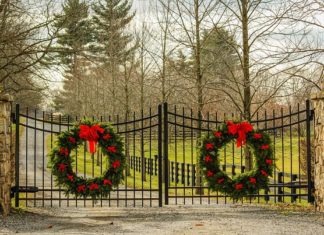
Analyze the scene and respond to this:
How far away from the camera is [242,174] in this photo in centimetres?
1007

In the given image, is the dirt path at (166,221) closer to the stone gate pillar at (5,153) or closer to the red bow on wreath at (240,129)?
the stone gate pillar at (5,153)

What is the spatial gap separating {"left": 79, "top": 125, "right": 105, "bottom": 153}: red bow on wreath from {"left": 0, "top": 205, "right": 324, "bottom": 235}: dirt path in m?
1.45

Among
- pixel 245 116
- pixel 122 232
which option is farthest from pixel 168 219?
pixel 245 116

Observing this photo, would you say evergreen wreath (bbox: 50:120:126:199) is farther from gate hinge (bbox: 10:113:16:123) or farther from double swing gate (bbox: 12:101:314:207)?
gate hinge (bbox: 10:113:16:123)

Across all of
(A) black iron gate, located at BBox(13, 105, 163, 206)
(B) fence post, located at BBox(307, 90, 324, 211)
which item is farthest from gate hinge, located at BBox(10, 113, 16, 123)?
(B) fence post, located at BBox(307, 90, 324, 211)

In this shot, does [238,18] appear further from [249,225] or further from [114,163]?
[249,225]

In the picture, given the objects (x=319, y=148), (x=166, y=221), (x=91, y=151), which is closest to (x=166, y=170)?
(x=166, y=221)

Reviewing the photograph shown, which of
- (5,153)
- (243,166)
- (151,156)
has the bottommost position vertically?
(151,156)

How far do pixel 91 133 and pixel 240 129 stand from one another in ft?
10.2

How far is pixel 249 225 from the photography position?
8.41 metres

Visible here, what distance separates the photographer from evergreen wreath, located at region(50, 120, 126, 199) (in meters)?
9.71

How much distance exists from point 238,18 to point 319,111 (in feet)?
13.5

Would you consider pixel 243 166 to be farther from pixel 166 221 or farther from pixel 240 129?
pixel 166 221

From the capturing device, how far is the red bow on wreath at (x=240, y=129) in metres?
10.0
